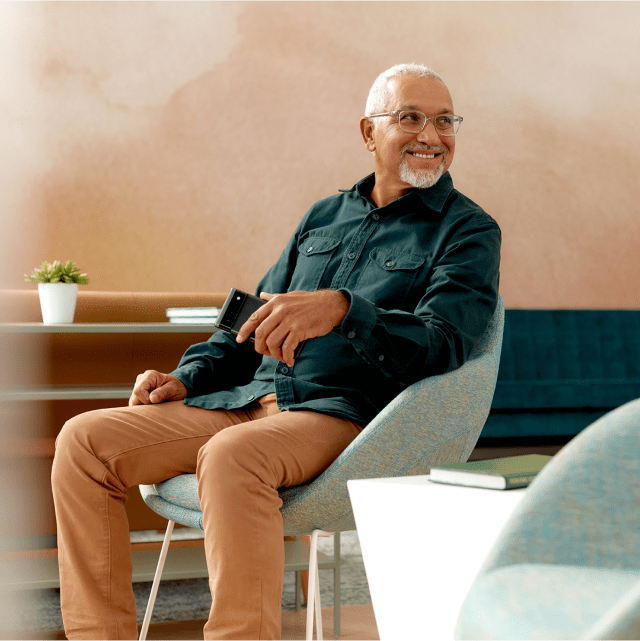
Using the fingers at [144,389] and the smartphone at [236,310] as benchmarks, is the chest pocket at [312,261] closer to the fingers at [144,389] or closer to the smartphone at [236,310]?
the smartphone at [236,310]

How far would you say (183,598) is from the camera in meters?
2.26

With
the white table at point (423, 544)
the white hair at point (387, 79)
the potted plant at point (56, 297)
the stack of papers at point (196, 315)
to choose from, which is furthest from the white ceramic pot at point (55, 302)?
the white table at point (423, 544)

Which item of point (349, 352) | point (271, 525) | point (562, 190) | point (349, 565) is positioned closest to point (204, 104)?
point (562, 190)

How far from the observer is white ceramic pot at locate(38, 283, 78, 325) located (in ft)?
7.59

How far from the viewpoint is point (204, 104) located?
4.12 m

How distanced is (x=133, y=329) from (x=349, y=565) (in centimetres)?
110

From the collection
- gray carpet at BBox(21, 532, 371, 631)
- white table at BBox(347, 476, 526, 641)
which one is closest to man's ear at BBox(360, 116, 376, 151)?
white table at BBox(347, 476, 526, 641)

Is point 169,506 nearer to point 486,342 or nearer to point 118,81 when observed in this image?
point 486,342

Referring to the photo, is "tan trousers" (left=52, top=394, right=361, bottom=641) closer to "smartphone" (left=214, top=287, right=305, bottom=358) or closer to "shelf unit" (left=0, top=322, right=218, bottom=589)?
"smartphone" (left=214, top=287, right=305, bottom=358)

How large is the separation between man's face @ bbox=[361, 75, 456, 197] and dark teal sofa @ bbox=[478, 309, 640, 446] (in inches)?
86.3

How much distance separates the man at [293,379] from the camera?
3.99 ft

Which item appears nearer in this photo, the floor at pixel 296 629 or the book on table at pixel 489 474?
the book on table at pixel 489 474

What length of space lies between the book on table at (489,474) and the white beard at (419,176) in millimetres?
769

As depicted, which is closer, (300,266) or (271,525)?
(271,525)
